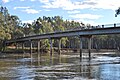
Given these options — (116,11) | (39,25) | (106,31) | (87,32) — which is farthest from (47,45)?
(116,11)

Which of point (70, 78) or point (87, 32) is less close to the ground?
point (87, 32)

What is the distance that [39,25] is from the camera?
188625 millimetres

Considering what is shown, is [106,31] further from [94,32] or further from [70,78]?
[70,78]

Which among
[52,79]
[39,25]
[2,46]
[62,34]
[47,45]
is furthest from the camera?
[39,25]

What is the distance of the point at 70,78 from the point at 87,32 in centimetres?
6232

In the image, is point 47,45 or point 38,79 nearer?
point 38,79

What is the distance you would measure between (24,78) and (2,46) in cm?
11641

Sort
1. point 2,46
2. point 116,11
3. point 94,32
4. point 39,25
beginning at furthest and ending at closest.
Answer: point 39,25, point 2,46, point 94,32, point 116,11

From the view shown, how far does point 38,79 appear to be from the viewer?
141ft

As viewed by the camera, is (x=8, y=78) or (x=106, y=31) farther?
(x=106, y=31)

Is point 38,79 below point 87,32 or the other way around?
below

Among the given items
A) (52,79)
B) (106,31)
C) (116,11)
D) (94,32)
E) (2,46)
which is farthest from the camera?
(2,46)

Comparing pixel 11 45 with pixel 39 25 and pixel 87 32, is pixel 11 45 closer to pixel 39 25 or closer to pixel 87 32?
pixel 39 25

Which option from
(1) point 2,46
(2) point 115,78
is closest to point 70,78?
(2) point 115,78
